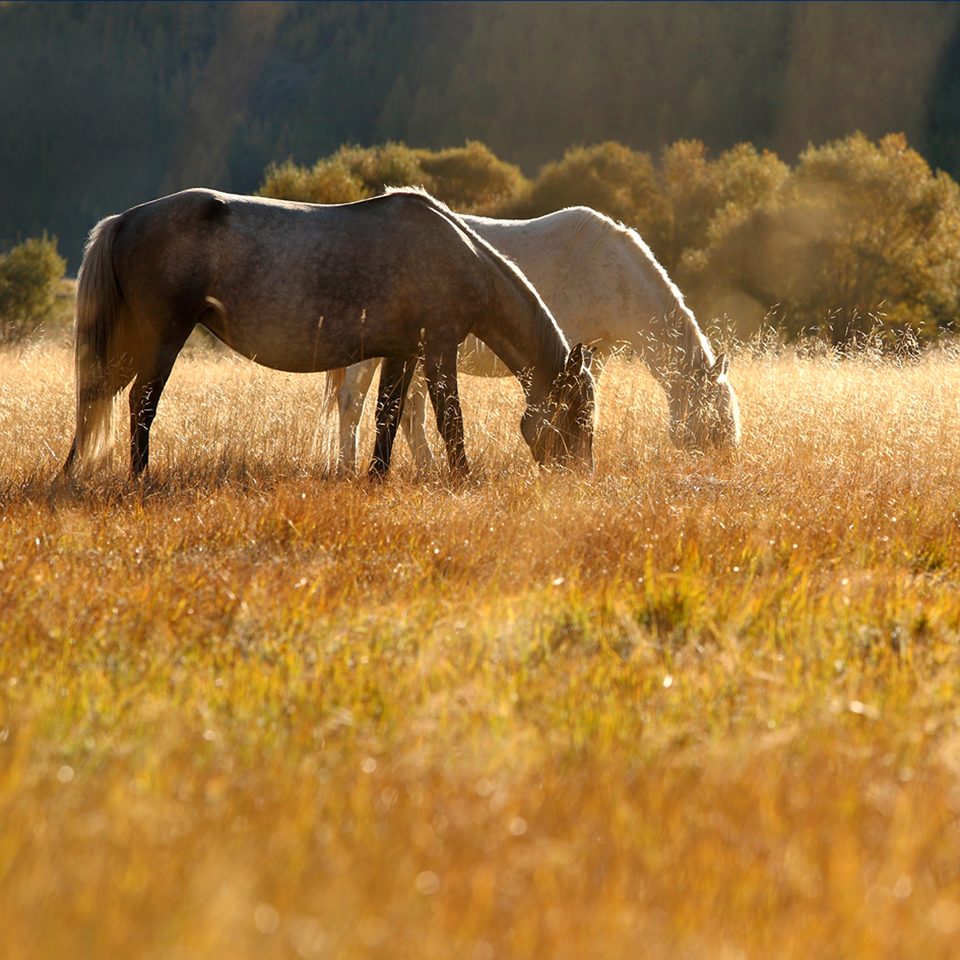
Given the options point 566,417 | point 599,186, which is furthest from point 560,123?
point 566,417

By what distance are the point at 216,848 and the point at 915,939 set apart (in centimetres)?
126

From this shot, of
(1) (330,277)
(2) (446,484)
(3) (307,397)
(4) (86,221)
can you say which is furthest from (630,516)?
(4) (86,221)

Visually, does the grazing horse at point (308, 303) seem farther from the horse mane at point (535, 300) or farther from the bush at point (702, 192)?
the bush at point (702, 192)

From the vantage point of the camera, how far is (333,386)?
7656 mm

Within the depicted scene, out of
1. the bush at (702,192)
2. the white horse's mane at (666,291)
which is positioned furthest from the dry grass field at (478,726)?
the bush at (702,192)

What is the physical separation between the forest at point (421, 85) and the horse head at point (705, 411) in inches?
3055

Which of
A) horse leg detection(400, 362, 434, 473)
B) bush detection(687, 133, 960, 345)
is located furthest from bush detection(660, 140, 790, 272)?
horse leg detection(400, 362, 434, 473)

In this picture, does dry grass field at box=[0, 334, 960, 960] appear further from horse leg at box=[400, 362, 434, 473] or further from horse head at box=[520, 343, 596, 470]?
horse leg at box=[400, 362, 434, 473]

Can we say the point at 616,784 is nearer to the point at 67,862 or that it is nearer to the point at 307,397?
the point at 67,862

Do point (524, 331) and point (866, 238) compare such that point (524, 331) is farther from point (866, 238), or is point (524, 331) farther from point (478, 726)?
point (866, 238)

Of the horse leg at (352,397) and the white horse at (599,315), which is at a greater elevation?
the white horse at (599,315)

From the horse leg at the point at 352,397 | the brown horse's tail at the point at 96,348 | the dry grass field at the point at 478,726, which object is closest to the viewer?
the dry grass field at the point at 478,726

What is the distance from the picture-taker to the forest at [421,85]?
98875mm

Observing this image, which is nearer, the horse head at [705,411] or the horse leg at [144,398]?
the horse leg at [144,398]
